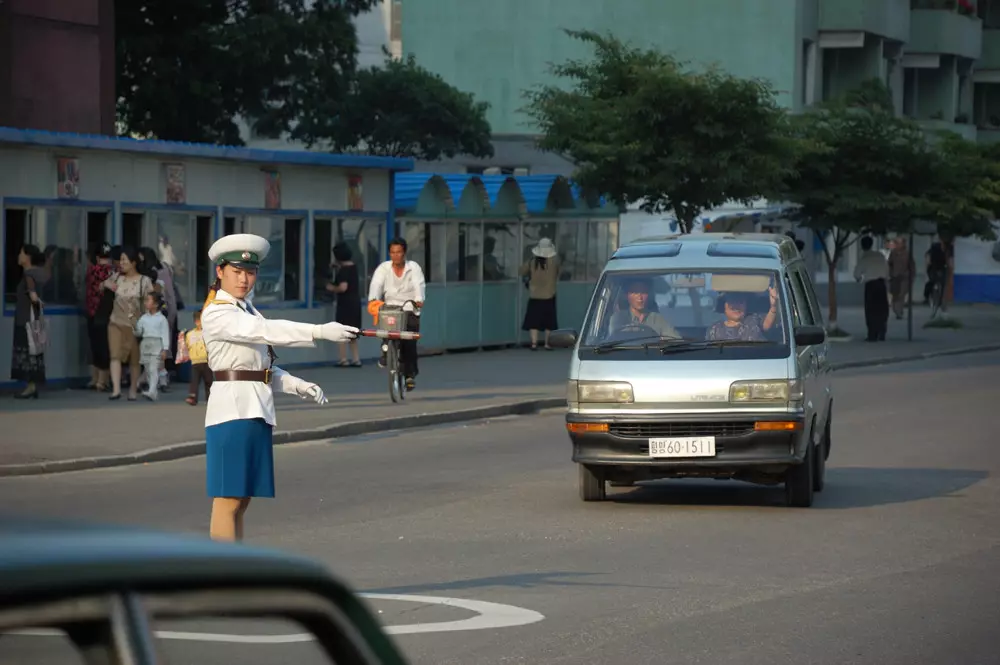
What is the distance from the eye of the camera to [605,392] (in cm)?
1266

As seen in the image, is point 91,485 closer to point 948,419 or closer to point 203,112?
point 948,419

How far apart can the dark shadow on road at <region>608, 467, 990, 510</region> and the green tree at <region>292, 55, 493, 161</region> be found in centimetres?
3998

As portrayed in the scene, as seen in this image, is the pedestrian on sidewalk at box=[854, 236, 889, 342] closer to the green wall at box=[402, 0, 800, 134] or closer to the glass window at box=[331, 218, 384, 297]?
the glass window at box=[331, 218, 384, 297]

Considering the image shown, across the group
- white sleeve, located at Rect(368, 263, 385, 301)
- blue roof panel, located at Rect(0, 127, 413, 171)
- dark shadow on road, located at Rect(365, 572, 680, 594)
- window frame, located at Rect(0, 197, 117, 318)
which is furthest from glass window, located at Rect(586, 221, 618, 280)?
dark shadow on road, located at Rect(365, 572, 680, 594)

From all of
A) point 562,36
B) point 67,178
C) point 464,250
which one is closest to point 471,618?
point 67,178

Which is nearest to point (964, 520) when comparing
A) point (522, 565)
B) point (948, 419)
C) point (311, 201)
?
point (522, 565)

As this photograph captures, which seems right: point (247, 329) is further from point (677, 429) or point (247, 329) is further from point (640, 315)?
point (640, 315)

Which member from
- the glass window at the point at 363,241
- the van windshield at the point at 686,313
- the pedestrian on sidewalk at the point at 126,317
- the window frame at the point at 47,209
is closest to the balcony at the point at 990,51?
the glass window at the point at 363,241

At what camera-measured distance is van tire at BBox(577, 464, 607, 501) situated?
13156mm

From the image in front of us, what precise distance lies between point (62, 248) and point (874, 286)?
1857cm

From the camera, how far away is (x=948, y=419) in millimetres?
20812

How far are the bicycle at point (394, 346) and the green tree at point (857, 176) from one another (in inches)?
635

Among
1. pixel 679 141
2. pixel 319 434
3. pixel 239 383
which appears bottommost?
pixel 319 434

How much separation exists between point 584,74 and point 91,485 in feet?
72.7
